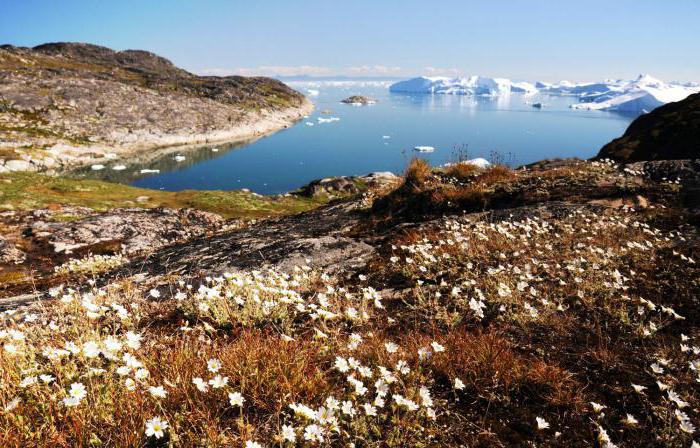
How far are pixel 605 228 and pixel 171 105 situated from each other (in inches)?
7066

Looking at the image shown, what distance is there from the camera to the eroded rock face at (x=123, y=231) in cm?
2548

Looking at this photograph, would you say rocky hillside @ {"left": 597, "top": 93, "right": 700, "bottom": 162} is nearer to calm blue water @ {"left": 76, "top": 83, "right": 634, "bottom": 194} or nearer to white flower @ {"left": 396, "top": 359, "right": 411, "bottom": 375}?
white flower @ {"left": 396, "top": 359, "right": 411, "bottom": 375}

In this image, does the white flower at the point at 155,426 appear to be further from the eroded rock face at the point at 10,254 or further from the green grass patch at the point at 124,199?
the green grass patch at the point at 124,199

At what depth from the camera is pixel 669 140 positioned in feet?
95.0

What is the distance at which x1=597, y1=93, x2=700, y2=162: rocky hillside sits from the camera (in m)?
26.0

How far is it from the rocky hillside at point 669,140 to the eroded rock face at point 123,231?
3485 cm

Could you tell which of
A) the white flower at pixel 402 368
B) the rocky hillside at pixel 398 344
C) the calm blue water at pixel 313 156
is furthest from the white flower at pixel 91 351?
the calm blue water at pixel 313 156

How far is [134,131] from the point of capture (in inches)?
5330

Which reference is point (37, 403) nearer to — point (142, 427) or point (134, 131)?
point (142, 427)

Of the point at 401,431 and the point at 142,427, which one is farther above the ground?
the point at 142,427

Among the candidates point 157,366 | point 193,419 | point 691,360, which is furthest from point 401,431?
point 691,360

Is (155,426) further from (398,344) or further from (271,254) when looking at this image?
(271,254)

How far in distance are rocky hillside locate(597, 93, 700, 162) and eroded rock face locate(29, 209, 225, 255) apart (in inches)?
1372

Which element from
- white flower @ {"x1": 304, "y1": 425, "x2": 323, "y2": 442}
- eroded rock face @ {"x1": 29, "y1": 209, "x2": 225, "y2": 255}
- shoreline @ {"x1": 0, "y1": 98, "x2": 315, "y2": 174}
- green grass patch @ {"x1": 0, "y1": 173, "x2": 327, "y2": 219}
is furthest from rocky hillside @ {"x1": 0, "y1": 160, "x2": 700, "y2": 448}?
shoreline @ {"x1": 0, "y1": 98, "x2": 315, "y2": 174}
